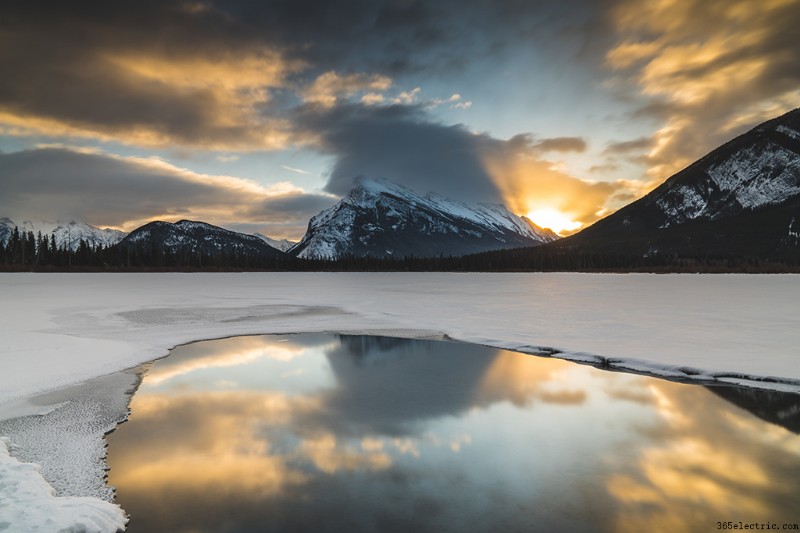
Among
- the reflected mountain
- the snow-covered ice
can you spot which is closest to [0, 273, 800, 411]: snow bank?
the snow-covered ice

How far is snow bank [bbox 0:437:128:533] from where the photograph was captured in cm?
679

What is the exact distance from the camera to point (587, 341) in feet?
74.4

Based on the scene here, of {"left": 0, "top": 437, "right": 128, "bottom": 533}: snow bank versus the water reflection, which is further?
the water reflection

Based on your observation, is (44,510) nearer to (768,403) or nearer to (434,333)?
(768,403)

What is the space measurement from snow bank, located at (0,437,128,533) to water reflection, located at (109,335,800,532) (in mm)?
444

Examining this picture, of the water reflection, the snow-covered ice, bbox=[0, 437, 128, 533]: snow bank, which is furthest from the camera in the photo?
the snow-covered ice

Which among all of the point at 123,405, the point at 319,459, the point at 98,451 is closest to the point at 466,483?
the point at 319,459

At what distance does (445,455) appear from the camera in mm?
10039

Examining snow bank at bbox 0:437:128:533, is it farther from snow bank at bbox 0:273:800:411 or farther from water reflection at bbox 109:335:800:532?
snow bank at bbox 0:273:800:411

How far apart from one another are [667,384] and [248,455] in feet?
43.0

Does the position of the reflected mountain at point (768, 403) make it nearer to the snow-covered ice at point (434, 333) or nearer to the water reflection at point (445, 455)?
the water reflection at point (445, 455)

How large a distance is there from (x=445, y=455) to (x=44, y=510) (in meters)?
6.89

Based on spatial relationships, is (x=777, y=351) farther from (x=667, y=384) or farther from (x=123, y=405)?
(x=123, y=405)

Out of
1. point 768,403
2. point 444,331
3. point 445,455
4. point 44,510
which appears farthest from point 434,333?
point 44,510
